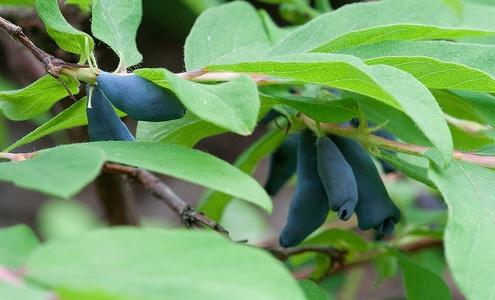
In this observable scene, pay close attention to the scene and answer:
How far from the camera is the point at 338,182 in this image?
31.2 inches

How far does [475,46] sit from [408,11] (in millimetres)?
135

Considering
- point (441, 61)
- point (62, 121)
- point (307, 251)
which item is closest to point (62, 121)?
point (62, 121)

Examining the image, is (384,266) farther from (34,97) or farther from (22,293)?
(22,293)

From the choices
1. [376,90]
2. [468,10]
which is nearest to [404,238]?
[468,10]

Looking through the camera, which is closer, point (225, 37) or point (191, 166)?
point (191, 166)

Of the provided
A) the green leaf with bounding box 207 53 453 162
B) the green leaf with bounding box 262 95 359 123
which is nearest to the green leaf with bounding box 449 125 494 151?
the green leaf with bounding box 262 95 359 123

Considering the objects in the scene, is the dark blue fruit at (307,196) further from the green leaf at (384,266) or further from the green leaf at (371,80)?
the green leaf at (384,266)

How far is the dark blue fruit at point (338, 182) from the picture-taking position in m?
0.79

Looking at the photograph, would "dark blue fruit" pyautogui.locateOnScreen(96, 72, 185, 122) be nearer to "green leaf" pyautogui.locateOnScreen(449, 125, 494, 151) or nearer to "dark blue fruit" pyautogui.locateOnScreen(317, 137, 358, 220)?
"dark blue fruit" pyautogui.locateOnScreen(317, 137, 358, 220)

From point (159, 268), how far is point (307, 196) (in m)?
0.43

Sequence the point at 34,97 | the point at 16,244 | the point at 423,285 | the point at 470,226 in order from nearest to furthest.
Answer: the point at 16,244 → the point at 470,226 → the point at 34,97 → the point at 423,285

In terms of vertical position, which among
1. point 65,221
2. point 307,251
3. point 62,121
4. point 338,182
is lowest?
point 65,221

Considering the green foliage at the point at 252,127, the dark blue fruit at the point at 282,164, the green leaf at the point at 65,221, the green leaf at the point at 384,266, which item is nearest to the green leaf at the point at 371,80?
the green foliage at the point at 252,127

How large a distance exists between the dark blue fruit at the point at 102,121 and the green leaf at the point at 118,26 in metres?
0.05
